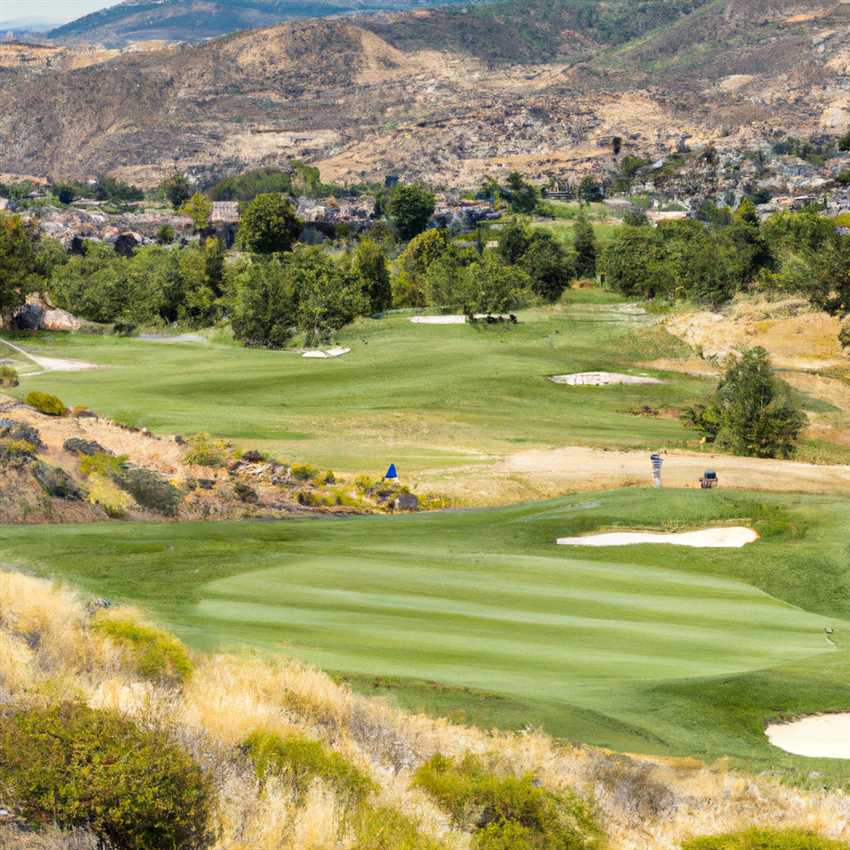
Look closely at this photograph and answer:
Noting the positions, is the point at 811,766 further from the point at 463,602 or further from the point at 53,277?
the point at 53,277

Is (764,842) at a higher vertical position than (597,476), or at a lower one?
higher

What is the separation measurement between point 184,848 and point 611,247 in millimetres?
119072

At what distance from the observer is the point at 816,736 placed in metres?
16.6

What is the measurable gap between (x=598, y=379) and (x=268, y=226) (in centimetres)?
7696

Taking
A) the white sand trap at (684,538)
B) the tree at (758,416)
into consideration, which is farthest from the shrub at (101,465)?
the tree at (758,416)

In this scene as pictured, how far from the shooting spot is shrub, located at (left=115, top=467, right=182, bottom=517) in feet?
107

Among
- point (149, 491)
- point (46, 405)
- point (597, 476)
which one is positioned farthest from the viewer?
point (46, 405)

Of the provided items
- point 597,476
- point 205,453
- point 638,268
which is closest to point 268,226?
point 638,268

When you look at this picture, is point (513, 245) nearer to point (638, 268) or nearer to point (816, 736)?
point (638, 268)

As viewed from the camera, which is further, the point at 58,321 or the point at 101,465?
the point at 58,321

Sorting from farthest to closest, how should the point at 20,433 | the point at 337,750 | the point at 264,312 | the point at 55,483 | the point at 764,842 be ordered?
1. the point at 264,312
2. the point at 20,433
3. the point at 55,483
4. the point at 337,750
5. the point at 764,842

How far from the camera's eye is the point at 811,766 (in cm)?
1529

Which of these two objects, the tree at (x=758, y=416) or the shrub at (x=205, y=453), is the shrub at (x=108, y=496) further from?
the tree at (x=758, y=416)

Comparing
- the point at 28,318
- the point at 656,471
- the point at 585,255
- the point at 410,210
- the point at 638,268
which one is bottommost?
the point at 656,471
